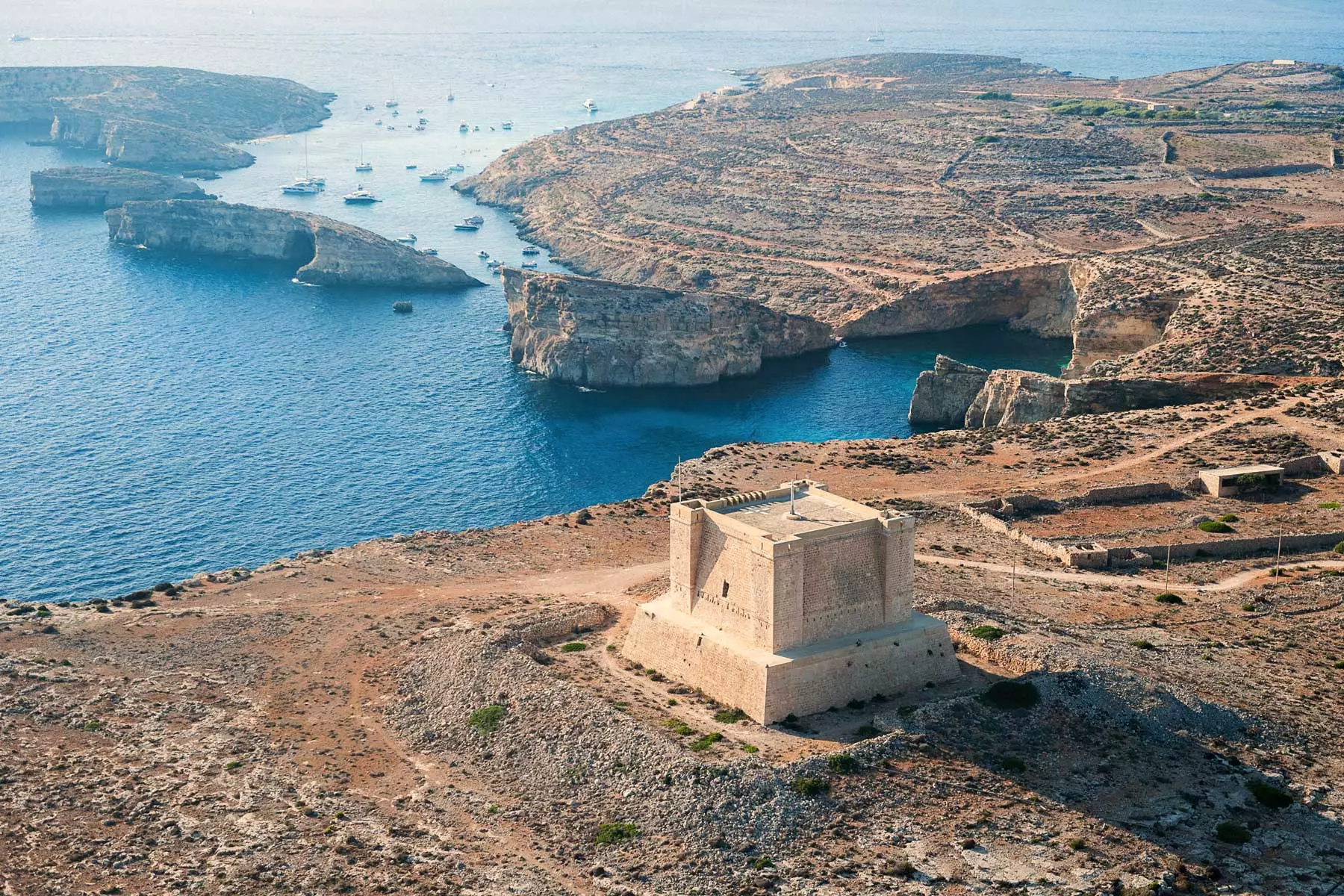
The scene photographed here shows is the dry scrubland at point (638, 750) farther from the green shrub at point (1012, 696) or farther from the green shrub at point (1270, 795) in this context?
the green shrub at point (1012, 696)

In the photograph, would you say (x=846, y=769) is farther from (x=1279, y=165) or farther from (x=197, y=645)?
(x=1279, y=165)

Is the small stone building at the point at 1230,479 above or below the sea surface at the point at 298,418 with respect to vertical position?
above

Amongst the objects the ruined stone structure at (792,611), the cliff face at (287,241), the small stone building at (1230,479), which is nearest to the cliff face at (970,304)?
the cliff face at (287,241)

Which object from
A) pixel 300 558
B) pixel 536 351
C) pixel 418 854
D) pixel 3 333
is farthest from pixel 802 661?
pixel 3 333

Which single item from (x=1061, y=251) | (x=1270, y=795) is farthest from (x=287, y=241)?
(x=1270, y=795)

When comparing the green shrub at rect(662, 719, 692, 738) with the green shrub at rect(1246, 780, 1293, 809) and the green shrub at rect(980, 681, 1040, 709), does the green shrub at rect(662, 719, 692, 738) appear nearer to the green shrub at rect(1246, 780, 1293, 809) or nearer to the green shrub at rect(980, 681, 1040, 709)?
the green shrub at rect(980, 681, 1040, 709)

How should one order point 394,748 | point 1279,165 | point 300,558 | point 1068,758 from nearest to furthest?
point 1068,758 → point 394,748 → point 300,558 → point 1279,165
